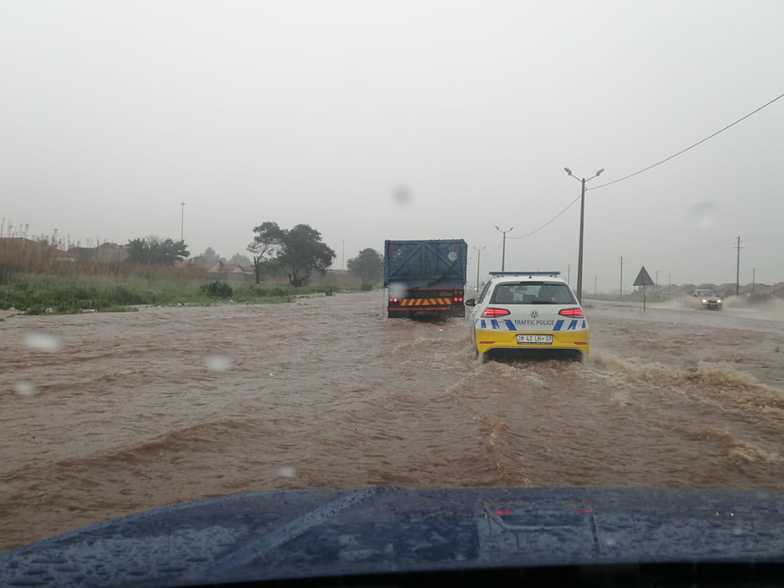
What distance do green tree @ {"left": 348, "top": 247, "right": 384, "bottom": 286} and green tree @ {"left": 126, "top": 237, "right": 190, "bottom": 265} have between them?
3775 cm

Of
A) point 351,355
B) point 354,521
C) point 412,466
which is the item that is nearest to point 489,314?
point 351,355

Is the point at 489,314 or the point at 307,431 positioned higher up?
the point at 489,314

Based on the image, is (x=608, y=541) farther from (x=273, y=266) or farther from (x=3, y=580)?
(x=273, y=266)

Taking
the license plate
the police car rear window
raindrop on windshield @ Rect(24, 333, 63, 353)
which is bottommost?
raindrop on windshield @ Rect(24, 333, 63, 353)

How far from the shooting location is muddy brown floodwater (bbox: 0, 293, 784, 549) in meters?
4.74

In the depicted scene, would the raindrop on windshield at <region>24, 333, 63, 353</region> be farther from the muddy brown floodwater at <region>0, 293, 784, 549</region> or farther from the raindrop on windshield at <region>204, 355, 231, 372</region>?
the raindrop on windshield at <region>204, 355, 231, 372</region>

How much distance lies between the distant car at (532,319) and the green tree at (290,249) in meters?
61.4

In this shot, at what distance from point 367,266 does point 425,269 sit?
90413 millimetres

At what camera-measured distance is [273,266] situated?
236 feet

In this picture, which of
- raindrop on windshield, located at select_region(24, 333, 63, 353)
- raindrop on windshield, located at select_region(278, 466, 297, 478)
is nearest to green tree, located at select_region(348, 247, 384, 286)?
raindrop on windshield, located at select_region(24, 333, 63, 353)

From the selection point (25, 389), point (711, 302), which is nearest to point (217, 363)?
point (25, 389)

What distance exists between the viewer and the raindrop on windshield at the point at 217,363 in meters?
10.7

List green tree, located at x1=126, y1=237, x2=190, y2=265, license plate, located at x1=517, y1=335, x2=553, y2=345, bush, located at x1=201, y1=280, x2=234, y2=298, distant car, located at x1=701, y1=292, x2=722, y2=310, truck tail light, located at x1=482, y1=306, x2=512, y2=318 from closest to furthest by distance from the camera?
1. license plate, located at x1=517, y1=335, x2=553, y2=345
2. truck tail light, located at x1=482, y1=306, x2=512, y2=318
3. bush, located at x1=201, y1=280, x2=234, y2=298
4. distant car, located at x1=701, y1=292, x2=722, y2=310
5. green tree, located at x1=126, y1=237, x2=190, y2=265

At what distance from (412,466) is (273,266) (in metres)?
68.3
